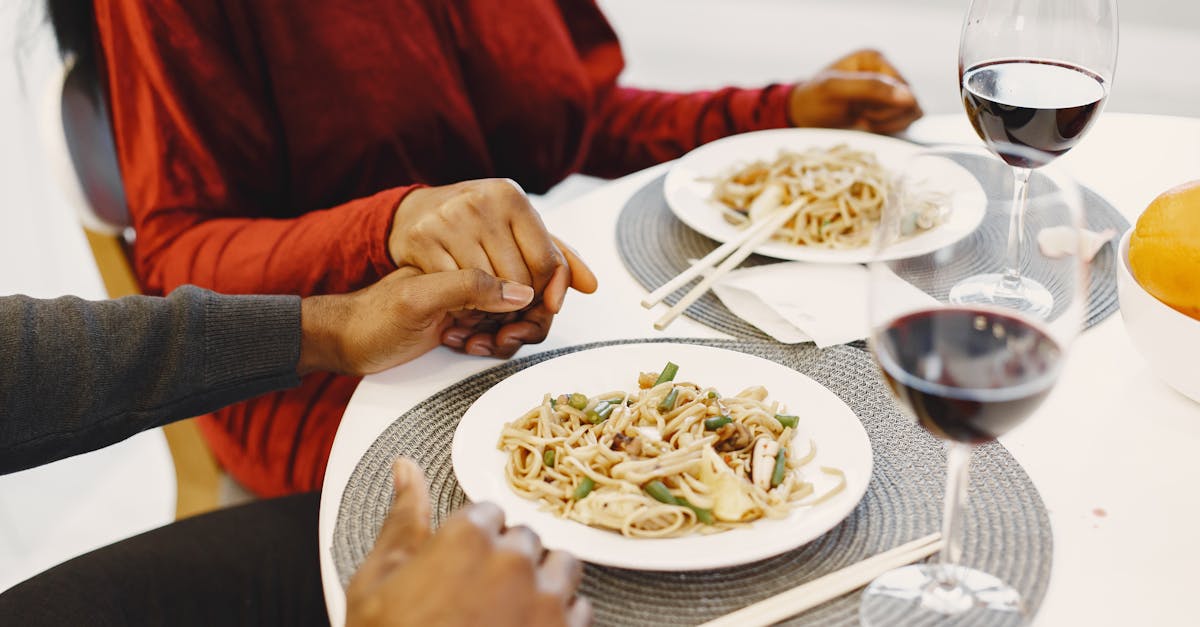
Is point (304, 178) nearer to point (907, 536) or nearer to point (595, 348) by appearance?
point (595, 348)

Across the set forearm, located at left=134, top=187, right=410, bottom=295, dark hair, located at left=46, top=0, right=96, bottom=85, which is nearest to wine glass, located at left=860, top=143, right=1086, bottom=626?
forearm, located at left=134, top=187, right=410, bottom=295

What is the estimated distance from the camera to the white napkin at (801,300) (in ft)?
3.70

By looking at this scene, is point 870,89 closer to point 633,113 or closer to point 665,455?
point 633,113

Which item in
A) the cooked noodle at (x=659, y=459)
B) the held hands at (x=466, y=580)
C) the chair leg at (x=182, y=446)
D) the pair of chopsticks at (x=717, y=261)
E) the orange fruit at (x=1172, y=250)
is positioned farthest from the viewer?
the chair leg at (x=182, y=446)

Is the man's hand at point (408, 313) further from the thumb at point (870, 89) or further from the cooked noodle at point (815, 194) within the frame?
the thumb at point (870, 89)

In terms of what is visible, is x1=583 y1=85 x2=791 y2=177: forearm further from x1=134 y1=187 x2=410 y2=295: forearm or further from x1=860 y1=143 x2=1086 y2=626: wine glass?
x1=860 y1=143 x2=1086 y2=626: wine glass

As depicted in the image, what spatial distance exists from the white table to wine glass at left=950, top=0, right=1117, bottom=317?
0.74 feet

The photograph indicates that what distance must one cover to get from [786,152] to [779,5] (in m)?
3.45

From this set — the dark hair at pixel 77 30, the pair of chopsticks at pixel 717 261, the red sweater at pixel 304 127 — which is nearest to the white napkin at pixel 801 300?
the pair of chopsticks at pixel 717 261

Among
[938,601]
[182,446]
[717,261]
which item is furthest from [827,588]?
[182,446]

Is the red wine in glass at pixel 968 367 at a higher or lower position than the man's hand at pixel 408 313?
higher

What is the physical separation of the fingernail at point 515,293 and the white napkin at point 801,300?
9.6 inches

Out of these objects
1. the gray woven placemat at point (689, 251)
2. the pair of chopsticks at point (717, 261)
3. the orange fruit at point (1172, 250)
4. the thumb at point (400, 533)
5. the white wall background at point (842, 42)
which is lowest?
the white wall background at point (842, 42)

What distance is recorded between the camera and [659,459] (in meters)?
0.87
